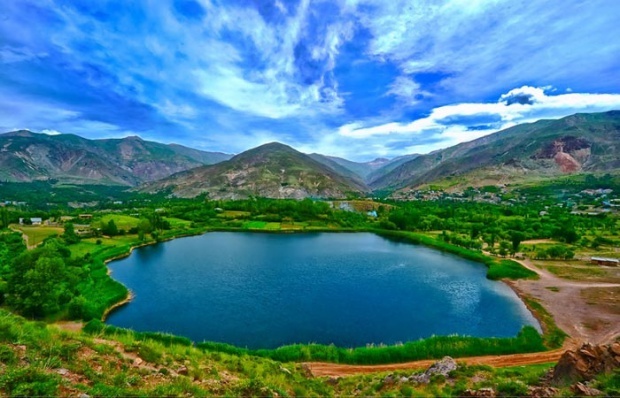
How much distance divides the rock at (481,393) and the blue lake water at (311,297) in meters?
18.5

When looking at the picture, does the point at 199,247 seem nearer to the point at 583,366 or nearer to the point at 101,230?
the point at 101,230

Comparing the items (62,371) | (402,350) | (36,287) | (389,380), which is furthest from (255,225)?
(62,371)

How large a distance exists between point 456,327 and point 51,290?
48854mm

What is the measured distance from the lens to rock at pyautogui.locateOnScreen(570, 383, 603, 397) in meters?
13.4

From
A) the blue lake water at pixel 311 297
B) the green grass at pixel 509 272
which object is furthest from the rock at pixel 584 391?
the green grass at pixel 509 272

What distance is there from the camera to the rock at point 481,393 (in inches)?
616

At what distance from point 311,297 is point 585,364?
35.0m

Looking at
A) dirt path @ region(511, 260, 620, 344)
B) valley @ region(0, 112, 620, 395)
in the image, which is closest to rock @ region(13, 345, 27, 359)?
valley @ region(0, 112, 620, 395)

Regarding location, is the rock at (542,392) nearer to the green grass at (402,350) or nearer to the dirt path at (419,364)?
the dirt path at (419,364)

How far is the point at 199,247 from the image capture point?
8456 centimetres

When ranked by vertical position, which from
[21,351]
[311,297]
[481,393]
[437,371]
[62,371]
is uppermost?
[21,351]

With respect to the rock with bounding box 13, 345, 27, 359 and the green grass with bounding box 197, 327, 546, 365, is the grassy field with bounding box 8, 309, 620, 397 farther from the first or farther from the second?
the green grass with bounding box 197, 327, 546, 365

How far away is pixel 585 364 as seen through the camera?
16094 millimetres

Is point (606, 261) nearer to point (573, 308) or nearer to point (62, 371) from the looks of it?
point (573, 308)
